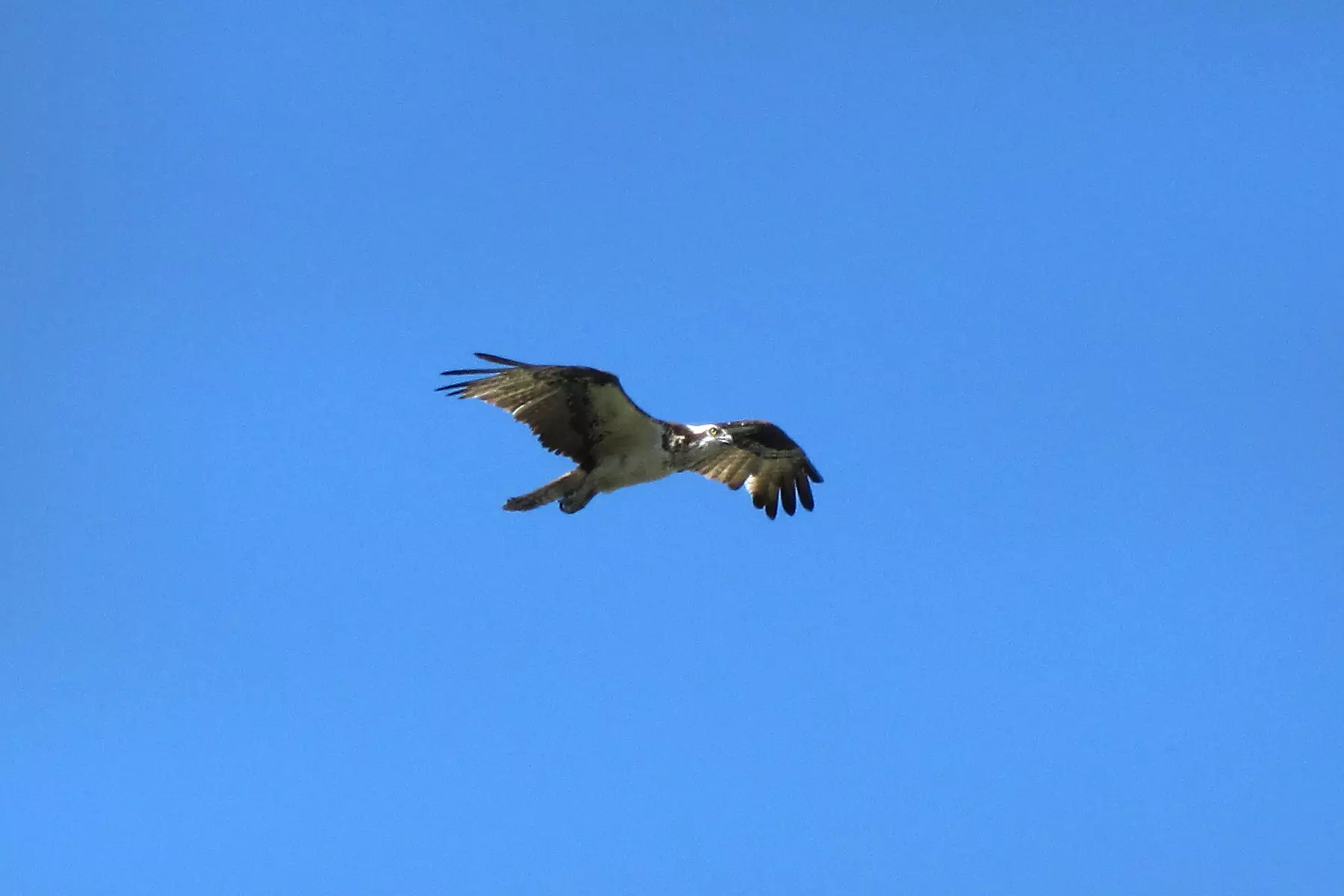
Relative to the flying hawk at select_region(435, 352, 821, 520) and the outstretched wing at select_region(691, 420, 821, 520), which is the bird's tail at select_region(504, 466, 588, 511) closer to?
the flying hawk at select_region(435, 352, 821, 520)

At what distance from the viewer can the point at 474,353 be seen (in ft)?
54.0

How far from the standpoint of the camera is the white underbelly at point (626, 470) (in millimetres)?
17281

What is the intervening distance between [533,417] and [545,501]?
2.94 ft

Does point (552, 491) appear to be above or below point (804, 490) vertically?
below

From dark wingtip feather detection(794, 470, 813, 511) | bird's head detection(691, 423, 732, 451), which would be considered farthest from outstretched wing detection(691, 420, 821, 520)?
bird's head detection(691, 423, 732, 451)

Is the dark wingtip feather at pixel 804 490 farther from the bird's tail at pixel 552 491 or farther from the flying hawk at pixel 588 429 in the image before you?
the bird's tail at pixel 552 491

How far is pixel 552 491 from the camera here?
677 inches

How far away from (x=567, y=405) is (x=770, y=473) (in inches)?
121

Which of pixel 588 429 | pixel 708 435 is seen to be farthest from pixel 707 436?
pixel 588 429

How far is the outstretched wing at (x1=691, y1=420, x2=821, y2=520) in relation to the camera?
18844mm

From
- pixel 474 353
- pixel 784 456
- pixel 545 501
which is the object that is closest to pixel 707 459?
pixel 784 456

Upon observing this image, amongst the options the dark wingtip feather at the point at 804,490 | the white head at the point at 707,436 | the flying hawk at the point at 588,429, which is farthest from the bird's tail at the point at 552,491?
the dark wingtip feather at the point at 804,490

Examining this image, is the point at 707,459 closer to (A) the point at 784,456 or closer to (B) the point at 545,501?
(A) the point at 784,456

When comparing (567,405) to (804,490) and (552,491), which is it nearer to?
(552,491)
